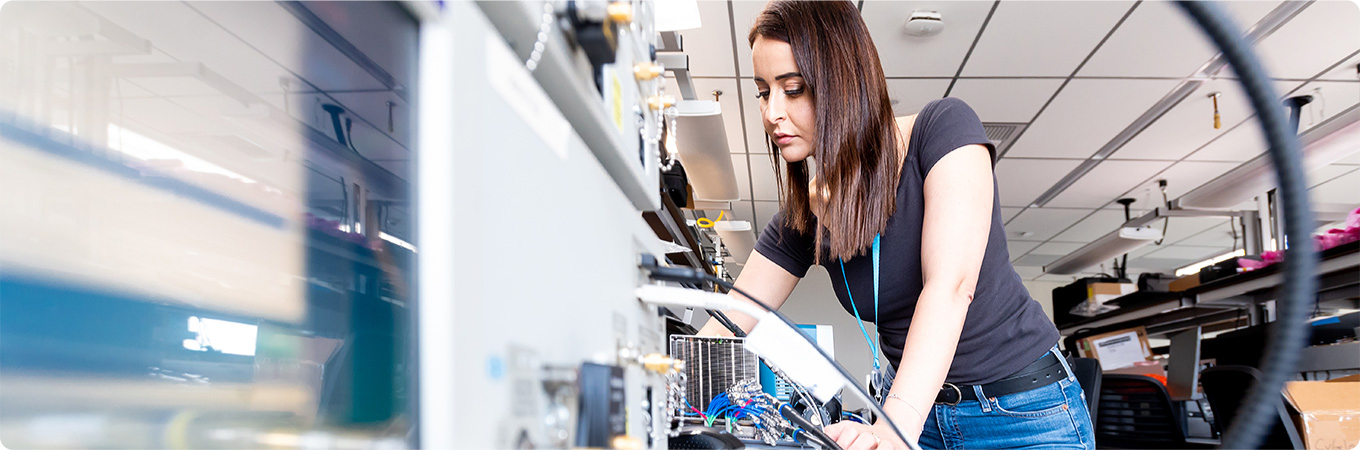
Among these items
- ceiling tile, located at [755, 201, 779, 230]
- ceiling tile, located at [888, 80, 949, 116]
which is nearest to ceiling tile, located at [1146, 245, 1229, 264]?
ceiling tile, located at [755, 201, 779, 230]

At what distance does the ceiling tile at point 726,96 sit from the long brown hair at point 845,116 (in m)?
2.04

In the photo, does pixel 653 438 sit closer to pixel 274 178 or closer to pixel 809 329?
pixel 274 178

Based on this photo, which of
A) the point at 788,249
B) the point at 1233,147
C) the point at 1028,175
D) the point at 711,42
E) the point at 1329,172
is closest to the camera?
the point at 788,249

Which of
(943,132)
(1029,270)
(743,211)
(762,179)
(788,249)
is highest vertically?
(762,179)

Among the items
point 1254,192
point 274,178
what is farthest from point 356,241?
point 1254,192

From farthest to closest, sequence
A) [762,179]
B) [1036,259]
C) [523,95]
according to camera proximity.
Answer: [1036,259] → [762,179] → [523,95]

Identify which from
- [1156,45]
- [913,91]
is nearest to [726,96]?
[913,91]

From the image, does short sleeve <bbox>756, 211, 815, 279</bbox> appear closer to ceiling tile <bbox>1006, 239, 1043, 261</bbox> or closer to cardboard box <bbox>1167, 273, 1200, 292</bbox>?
cardboard box <bbox>1167, 273, 1200, 292</bbox>

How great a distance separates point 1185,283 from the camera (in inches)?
131

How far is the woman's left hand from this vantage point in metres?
0.56

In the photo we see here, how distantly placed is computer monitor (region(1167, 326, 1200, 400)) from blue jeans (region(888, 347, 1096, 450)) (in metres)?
2.55

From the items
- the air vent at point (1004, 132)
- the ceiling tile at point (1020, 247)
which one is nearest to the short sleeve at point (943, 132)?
the air vent at point (1004, 132)

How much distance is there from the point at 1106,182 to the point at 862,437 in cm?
477

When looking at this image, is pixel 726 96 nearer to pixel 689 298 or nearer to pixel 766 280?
pixel 766 280
